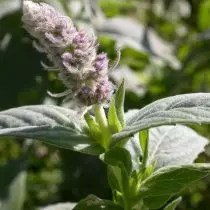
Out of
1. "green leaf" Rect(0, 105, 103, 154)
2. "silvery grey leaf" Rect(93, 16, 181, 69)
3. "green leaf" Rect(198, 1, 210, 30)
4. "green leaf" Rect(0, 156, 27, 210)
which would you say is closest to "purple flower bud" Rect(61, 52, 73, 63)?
"green leaf" Rect(0, 105, 103, 154)

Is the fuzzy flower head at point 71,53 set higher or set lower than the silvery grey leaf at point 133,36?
higher

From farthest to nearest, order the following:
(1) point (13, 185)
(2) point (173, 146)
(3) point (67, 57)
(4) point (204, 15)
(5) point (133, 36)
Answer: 1. (4) point (204, 15)
2. (5) point (133, 36)
3. (1) point (13, 185)
4. (2) point (173, 146)
5. (3) point (67, 57)

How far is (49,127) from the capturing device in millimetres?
1275

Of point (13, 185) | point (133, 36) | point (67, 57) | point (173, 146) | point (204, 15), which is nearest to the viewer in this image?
point (67, 57)

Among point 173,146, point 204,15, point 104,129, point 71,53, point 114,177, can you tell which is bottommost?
point 204,15

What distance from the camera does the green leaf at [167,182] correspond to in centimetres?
125

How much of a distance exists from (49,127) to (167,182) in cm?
24

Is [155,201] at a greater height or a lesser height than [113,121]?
lesser

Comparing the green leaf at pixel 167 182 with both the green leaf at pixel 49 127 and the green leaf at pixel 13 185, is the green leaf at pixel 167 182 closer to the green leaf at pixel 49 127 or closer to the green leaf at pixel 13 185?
the green leaf at pixel 49 127

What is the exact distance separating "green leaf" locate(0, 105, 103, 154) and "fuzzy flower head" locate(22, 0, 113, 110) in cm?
6

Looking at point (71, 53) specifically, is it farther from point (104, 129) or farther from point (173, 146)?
point (173, 146)

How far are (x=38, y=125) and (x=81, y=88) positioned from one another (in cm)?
14

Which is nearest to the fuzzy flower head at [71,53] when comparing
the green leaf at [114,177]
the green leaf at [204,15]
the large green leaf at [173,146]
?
the green leaf at [114,177]

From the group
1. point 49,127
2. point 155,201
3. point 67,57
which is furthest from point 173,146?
point 67,57
